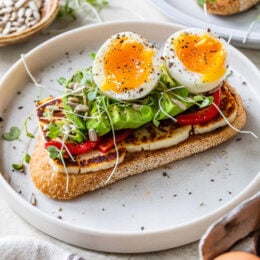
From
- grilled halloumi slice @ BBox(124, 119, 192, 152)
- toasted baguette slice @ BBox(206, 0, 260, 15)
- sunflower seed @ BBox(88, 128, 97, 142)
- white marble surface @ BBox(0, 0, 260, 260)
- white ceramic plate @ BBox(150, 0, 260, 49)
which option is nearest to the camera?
white marble surface @ BBox(0, 0, 260, 260)

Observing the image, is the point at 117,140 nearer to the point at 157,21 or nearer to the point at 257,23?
the point at 157,21

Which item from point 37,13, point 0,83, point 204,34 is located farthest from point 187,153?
point 37,13

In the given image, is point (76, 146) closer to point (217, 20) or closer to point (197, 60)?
point (197, 60)

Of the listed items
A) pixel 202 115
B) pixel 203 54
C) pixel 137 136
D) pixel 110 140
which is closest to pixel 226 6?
pixel 203 54

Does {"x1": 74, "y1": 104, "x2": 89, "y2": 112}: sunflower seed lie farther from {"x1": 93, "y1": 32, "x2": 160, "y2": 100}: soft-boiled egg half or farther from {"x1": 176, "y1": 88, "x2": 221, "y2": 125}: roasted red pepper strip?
{"x1": 176, "y1": 88, "x2": 221, "y2": 125}: roasted red pepper strip

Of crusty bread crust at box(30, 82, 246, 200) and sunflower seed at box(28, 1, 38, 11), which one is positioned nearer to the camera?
→ crusty bread crust at box(30, 82, 246, 200)

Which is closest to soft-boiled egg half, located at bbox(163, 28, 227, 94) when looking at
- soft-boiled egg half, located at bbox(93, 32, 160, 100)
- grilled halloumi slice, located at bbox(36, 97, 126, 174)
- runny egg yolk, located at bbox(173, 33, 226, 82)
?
runny egg yolk, located at bbox(173, 33, 226, 82)
